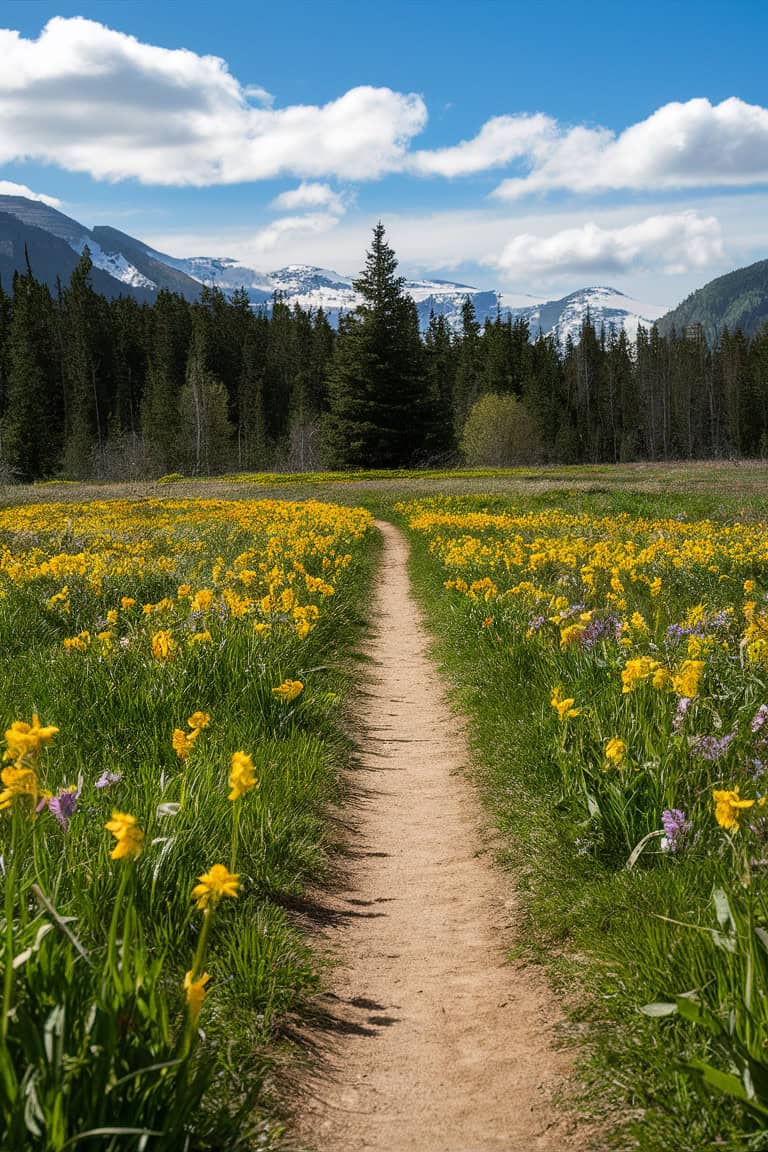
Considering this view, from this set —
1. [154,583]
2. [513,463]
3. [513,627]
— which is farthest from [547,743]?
[513,463]

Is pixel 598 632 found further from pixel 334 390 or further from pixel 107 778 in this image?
pixel 334 390

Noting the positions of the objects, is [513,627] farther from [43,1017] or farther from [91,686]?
[43,1017]

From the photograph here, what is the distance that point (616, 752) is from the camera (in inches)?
144

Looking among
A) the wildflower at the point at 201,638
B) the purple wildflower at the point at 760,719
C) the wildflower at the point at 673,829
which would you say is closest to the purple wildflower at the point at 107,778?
the wildflower at the point at 201,638

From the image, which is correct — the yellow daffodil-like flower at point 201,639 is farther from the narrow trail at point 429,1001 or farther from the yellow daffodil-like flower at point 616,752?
the yellow daffodil-like flower at point 616,752

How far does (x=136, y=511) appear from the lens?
1048 inches

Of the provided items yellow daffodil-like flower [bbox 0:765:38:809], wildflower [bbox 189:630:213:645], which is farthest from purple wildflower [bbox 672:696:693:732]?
wildflower [bbox 189:630:213:645]

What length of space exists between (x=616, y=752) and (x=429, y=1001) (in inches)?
51.6

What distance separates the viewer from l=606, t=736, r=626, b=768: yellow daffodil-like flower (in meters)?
3.64

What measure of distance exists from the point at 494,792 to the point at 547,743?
44 centimetres

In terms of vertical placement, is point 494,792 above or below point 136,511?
below

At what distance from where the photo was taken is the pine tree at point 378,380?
53.6 m

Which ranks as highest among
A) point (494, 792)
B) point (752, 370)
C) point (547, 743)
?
point (752, 370)

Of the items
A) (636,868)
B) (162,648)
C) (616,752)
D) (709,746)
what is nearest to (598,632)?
(709,746)
